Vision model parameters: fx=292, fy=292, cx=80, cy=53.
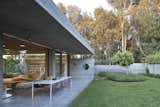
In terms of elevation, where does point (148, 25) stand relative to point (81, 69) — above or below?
above

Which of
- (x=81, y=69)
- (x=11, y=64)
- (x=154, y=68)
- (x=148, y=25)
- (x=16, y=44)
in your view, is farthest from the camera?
(x=148, y=25)

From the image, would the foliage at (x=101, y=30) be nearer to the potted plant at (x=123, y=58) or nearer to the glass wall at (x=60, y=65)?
the potted plant at (x=123, y=58)

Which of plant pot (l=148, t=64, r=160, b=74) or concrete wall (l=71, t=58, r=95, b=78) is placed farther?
plant pot (l=148, t=64, r=160, b=74)

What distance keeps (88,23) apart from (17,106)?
1057 inches

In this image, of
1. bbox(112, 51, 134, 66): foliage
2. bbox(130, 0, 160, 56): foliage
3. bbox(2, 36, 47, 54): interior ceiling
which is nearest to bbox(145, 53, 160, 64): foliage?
bbox(112, 51, 134, 66): foliage

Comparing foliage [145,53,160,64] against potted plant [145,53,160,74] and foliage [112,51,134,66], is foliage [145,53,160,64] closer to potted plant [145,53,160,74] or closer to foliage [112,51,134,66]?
potted plant [145,53,160,74]

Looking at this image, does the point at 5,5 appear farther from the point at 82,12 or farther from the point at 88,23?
the point at 82,12

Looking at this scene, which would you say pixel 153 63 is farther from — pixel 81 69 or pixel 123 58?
pixel 81 69

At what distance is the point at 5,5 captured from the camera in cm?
493

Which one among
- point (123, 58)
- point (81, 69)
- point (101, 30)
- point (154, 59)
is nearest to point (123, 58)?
point (123, 58)

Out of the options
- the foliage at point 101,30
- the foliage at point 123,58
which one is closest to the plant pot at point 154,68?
the foliage at point 123,58

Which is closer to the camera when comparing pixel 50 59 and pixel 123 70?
pixel 50 59

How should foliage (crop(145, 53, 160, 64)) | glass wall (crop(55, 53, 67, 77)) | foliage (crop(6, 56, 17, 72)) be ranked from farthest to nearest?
foliage (crop(145, 53, 160, 64)) < foliage (crop(6, 56, 17, 72)) < glass wall (crop(55, 53, 67, 77))

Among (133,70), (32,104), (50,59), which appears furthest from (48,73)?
(133,70)
